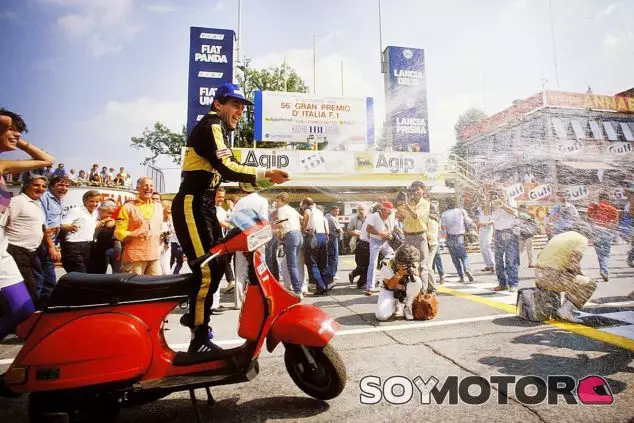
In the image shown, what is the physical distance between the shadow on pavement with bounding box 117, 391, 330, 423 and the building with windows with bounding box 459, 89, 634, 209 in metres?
18.5

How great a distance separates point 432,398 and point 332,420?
0.74 meters

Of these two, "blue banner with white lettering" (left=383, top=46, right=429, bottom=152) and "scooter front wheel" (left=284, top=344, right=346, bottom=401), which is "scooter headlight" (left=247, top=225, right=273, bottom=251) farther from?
"blue banner with white lettering" (left=383, top=46, right=429, bottom=152)

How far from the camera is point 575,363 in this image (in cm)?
278

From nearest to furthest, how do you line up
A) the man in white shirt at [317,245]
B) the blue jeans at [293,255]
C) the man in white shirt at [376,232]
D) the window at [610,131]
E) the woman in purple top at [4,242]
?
1. the woman in purple top at [4,242]
2. the blue jeans at [293,255]
3. the man in white shirt at [376,232]
4. the man in white shirt at [317,245]
5. the window at [610,131]

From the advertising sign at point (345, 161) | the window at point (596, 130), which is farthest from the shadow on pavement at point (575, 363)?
the window at point (596, 130)

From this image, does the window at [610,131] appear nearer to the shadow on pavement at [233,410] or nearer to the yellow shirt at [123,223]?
the yellow shirt at [123,223]

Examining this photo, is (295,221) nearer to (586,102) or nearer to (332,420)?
(332,420)

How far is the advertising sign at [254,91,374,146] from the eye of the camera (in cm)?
2197

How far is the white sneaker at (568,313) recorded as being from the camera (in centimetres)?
390

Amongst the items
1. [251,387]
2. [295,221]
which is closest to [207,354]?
[251,387]

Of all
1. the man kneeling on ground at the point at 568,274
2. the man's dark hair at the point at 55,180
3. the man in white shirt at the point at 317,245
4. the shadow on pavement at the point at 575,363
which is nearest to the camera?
the shadow on pavement at the point at 575,363

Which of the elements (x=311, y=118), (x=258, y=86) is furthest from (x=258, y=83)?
(x=311, y=118)

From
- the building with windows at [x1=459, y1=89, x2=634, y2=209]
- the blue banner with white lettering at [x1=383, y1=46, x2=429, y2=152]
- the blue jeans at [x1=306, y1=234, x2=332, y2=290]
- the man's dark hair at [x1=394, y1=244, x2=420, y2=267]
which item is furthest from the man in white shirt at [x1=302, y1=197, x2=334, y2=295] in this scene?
the blue banner with white lettering at [x1=383, y1=46, x2=429, y2=152]

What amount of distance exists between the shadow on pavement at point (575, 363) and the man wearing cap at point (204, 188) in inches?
90.7
